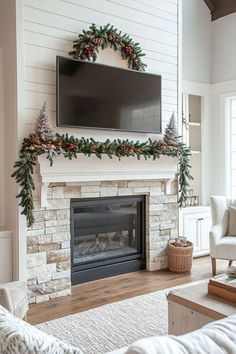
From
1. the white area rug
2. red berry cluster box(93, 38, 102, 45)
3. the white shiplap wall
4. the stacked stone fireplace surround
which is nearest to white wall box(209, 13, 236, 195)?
the white shiplap wall

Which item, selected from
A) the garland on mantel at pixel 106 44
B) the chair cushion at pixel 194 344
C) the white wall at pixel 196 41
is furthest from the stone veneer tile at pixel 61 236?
the white wall at pixel 196 41

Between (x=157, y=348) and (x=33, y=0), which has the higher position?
(x=33, y=0)

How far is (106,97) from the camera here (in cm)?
394

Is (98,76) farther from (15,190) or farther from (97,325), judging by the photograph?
(97,325)

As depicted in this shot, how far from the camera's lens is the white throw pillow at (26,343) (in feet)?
3.25

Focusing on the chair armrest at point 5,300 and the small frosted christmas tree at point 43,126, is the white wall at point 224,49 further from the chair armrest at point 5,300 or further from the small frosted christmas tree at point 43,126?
the chair armrest at point 5,300

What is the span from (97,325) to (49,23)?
2878 mm

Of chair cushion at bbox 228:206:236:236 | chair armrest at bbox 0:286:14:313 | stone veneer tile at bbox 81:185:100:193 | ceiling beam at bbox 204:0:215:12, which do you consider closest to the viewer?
chair armrest at bbox 0:286:14:313

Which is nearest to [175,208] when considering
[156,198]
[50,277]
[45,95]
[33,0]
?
[156,198]

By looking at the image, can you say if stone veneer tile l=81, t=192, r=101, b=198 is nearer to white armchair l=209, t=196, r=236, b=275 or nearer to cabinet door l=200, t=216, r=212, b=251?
white armchair l=209, t=196, r=236, b=275

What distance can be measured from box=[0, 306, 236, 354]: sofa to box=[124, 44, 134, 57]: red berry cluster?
3528 millimetres

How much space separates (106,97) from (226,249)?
219 centimetres

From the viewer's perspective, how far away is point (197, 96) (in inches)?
221

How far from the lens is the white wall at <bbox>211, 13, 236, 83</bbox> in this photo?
5.34m
